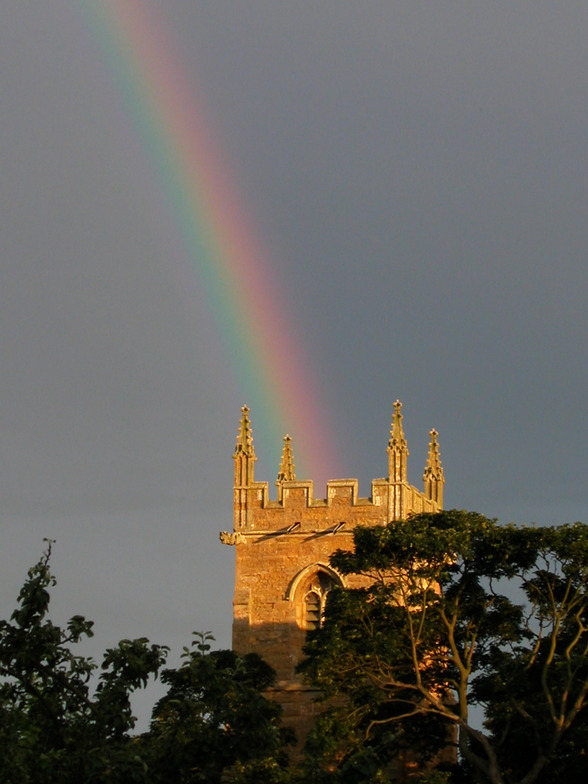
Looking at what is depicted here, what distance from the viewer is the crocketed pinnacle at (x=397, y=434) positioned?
5253cm

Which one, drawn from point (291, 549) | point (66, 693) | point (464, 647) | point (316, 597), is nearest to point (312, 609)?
point (316, 597)

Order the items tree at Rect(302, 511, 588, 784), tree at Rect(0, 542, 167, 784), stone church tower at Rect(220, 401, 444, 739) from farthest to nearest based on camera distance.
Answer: stone church tower at Rect(220, 401, 444, 739), tree at Rect(302, 511, 588, 784), tree at Rect(0, 542, 167, 784)

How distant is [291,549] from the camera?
51656 mm

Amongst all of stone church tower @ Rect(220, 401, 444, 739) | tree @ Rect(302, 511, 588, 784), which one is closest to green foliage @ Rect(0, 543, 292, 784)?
tree @ Rect(302, 511, 588, 784)

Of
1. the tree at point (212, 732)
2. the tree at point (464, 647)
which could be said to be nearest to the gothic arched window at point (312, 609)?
the tree at point (464, 647)

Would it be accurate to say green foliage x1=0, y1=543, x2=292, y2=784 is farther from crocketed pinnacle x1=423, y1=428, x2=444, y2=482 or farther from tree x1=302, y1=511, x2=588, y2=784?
crocketed pinnacle x1=423, y1=428, x2=444, y2=482

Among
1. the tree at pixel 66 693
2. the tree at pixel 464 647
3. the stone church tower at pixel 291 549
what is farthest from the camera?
the stone church tower at pixel 291 549

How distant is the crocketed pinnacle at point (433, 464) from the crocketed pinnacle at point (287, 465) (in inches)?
228

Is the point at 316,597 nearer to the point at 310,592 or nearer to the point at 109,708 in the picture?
the point at 310,592

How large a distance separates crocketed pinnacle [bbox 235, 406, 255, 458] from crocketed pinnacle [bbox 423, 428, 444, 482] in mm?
8036

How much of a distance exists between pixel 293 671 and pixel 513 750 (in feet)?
41.4

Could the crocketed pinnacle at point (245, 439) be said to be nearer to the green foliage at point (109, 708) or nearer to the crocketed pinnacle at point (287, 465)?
the crocketed pinnacle at point (287, 465)

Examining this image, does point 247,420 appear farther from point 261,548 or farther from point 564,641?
point 564,641

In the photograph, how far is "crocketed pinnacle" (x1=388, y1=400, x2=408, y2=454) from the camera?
52531 mm
